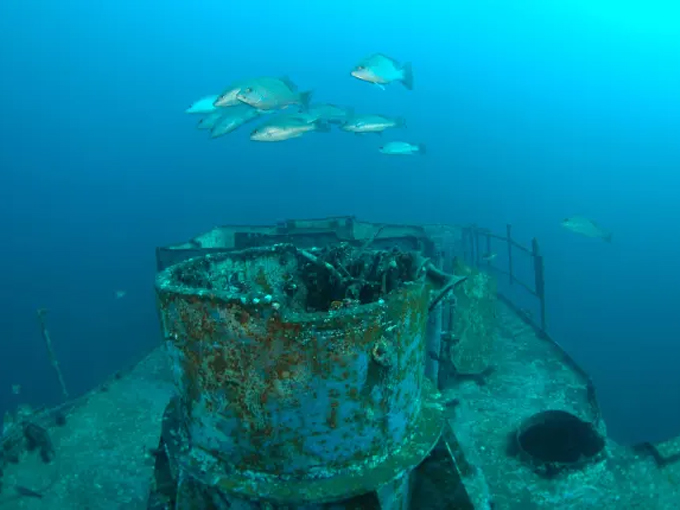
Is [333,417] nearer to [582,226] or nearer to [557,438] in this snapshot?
[557,438]

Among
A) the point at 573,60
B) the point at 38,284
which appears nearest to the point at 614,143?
the point at 573,60

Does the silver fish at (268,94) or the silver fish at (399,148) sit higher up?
the silver fish at (268,94)

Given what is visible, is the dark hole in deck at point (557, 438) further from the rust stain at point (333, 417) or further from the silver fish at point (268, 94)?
the silver fish at point (268, 94)

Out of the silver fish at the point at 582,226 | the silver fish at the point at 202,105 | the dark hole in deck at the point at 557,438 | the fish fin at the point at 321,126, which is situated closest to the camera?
the dark hole in deck at the point at 557,438

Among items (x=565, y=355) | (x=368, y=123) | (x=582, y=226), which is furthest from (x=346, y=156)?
(x=565, y=355)

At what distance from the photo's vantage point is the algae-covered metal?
1.74 meters

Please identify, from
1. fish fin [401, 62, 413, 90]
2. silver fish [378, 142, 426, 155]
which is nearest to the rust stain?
fish fin [401, 62, 413, 90]

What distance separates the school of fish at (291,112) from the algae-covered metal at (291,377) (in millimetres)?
4459

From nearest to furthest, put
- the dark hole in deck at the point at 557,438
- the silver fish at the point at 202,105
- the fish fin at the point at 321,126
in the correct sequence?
the dark hole in deck at the point at 557,438 → the fish fin at the point at 321,126 → the silver fish at the point at 202,105

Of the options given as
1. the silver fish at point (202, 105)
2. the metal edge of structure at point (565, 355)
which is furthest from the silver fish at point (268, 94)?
the metal edge of structure at point (565, 355)

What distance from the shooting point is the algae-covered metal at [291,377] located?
1744 mm

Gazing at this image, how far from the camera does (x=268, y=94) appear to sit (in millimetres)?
5977

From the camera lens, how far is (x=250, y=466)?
1.90m

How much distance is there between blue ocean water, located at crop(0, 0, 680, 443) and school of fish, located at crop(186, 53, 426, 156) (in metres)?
15.6
